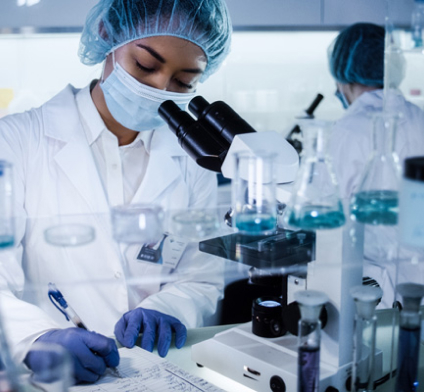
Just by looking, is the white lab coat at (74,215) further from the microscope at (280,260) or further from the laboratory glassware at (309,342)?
the laboratory glassware at (309,342)

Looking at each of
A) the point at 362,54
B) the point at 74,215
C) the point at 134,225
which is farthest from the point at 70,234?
the point at 362,54

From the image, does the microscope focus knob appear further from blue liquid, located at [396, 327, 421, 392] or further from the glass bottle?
the glass bottle

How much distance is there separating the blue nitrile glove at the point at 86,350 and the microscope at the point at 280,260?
282 mm

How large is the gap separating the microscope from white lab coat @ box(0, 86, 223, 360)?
0.51 metres

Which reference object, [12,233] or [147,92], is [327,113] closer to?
[147,92]

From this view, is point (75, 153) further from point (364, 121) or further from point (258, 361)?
point (364, 121)

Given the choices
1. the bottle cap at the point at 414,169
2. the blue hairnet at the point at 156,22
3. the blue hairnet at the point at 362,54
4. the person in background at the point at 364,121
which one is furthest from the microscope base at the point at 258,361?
the blue hairnet at the point at 362,54

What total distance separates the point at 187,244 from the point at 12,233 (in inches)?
42.2

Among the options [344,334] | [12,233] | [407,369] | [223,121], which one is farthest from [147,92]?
[407,369]

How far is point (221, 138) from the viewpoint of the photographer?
1312 mm

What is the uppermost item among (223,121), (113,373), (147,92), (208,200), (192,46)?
(192,46)

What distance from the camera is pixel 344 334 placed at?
1.36 metres

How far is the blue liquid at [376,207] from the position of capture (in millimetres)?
1120

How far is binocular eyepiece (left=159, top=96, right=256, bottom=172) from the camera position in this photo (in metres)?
1.29
